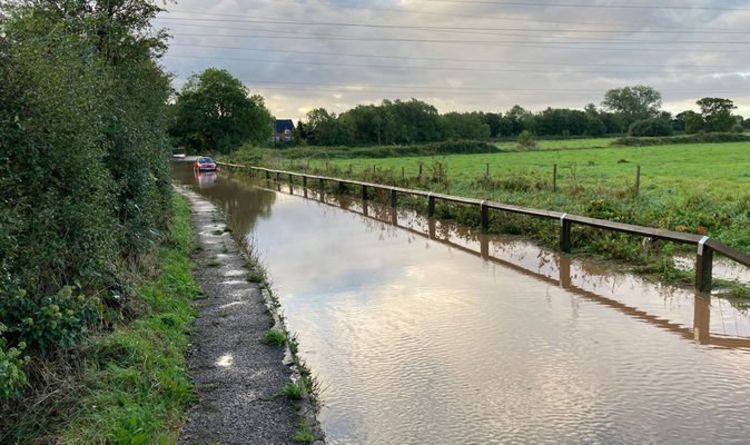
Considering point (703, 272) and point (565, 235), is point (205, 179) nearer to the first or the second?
point (565, 235)

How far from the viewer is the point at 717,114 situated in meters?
91.1

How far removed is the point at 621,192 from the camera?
15719mm

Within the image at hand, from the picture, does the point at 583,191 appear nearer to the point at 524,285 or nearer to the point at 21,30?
the point at 524,285

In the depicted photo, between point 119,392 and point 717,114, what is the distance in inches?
4137

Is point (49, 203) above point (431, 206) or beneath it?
above

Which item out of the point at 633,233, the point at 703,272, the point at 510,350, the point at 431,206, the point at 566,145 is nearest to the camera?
the point at 510,350

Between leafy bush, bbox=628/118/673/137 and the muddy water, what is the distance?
88.6m

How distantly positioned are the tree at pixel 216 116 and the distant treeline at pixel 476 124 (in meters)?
13.1

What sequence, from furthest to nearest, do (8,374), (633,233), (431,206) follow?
(431,206) → (633,233) → (8,374)

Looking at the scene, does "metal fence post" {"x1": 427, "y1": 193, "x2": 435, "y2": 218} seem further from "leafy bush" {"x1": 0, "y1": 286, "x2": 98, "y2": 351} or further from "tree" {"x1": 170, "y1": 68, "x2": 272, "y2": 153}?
"tree" {"x1": 170, "y1": 68, "x2": 272, "y2": 153}

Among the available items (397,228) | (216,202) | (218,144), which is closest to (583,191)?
(397,228)

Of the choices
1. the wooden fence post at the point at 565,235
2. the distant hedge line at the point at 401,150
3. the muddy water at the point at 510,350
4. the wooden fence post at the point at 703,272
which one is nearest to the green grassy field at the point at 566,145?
the distant hedge line at the point at 401,150

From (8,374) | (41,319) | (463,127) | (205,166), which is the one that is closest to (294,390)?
(41,319)

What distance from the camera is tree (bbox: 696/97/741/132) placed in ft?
288
